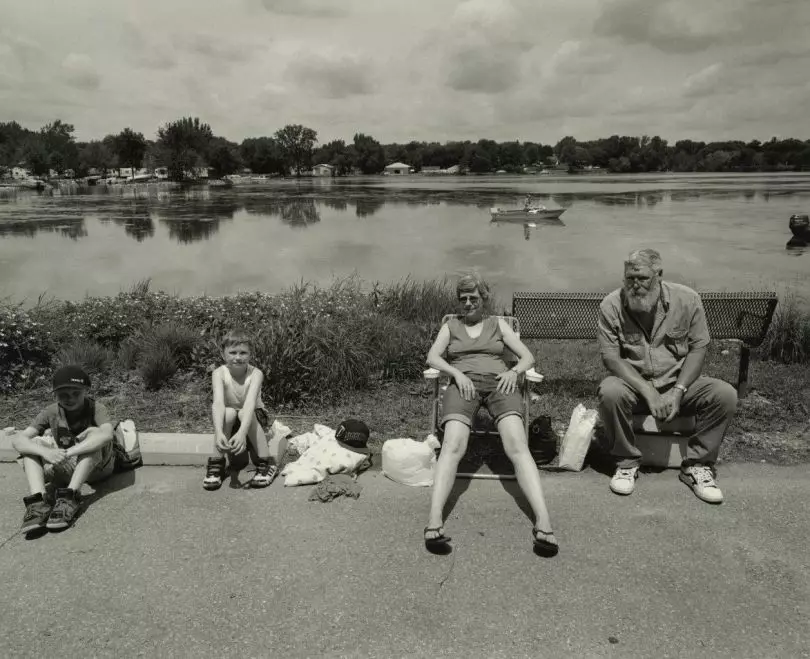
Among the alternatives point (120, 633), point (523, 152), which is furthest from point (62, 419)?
point (523, 152)

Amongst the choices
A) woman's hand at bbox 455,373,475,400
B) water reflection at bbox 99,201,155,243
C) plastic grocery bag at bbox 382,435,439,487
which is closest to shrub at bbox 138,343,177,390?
plastic grocery bag at bbox 382,435,439,487

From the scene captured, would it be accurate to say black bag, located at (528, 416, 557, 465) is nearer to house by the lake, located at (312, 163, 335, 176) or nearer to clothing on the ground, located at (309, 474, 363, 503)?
clothing on the ground, located at (309, 474, 363, 503)

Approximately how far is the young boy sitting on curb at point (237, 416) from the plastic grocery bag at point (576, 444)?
175cm

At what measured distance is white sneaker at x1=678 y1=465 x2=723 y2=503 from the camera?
12.2 ft

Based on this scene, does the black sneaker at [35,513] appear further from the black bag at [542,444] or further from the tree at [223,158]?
the tree at [223,158]

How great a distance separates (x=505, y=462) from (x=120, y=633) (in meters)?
2.42

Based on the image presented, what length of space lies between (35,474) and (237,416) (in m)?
1.10

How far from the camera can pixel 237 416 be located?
162 inches

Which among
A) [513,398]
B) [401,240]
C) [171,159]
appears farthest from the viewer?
[171,159]

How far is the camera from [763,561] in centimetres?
314

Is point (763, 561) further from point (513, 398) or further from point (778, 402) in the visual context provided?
point (778, 402)

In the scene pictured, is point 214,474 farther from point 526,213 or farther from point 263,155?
point 263,155

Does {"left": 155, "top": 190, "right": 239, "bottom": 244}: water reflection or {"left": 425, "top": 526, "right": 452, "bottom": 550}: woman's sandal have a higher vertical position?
{"left": 425, "top": 526, "right": 452, "bottom": 550}: woman's sandal

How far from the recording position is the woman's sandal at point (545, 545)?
3.21 m
